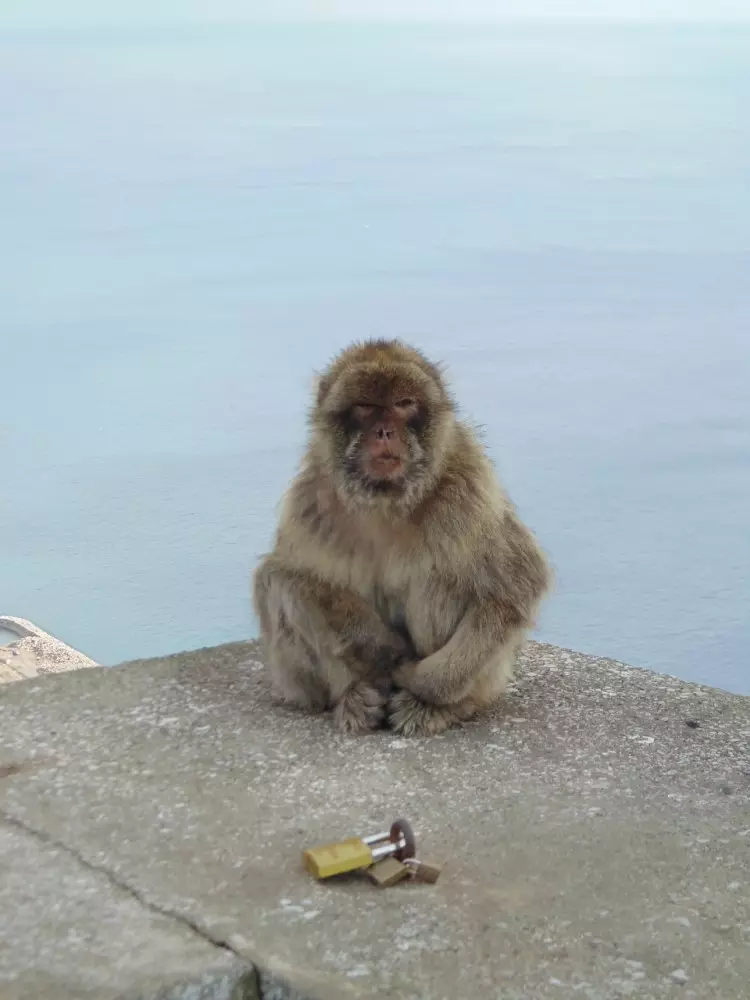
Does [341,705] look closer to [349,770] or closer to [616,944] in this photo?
[349,770]

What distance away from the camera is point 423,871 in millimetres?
3043

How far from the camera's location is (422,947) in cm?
276

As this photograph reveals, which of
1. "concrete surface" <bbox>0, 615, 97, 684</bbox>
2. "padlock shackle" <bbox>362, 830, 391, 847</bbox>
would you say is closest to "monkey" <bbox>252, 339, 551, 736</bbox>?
"padlock shackle" <bbox>362, 830, 391, 847</bbox>

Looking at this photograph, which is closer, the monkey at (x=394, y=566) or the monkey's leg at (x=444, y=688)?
the monkey at (x=394, y=566)

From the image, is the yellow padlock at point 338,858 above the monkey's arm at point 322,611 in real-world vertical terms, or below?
below

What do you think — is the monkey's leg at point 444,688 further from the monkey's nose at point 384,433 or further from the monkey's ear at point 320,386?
the monkey's ear at point 320,386

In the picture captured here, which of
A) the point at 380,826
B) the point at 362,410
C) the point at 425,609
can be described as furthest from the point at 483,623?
the point at 380,826

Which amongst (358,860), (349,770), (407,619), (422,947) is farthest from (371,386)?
(422,947)

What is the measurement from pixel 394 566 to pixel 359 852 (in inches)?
41.7

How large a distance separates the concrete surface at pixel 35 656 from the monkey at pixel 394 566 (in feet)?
9.10

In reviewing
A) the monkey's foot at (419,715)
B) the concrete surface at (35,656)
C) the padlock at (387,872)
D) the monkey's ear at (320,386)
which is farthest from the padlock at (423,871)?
the concrete surface at (35,656)

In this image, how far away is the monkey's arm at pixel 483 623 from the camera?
3928mm

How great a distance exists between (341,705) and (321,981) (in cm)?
143

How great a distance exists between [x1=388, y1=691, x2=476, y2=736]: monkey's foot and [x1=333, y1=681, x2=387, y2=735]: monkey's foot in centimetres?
4
